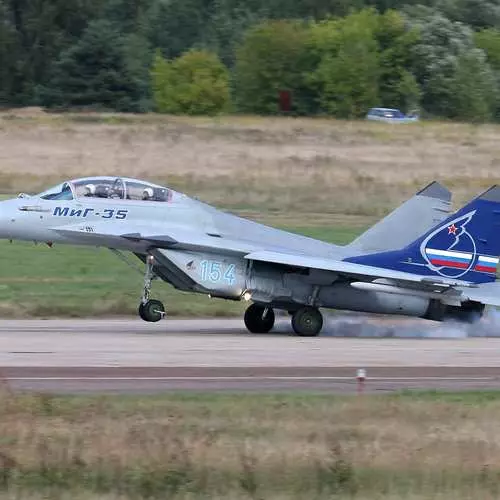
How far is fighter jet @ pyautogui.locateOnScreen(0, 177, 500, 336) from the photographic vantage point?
20.8 m

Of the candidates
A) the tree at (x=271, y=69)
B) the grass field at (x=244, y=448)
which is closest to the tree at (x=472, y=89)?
the tree at (x=271, y=69)

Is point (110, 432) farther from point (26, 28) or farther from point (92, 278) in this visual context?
point (26, 28)

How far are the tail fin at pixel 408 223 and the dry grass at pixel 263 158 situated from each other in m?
16.3

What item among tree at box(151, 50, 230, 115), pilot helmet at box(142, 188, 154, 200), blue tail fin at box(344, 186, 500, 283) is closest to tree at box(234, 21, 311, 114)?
tree at box(151, 50, 230, 115)

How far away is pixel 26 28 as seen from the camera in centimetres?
9525

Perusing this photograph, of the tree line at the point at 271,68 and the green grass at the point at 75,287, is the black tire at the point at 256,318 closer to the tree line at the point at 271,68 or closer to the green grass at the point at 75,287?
the green grass at the point at 75,287

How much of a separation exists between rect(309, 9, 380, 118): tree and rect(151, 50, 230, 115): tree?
6.68m

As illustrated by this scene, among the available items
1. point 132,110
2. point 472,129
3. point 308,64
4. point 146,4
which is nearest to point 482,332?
point 472,129

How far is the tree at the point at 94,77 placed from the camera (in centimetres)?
8406

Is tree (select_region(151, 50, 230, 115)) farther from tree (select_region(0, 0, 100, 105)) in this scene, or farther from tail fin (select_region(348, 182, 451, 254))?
tail fin (select_region(348, 182, 451, 254))

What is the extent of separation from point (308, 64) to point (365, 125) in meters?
22.9

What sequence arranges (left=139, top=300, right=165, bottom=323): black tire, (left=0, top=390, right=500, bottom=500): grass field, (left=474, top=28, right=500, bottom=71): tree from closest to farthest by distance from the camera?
1. (left=0, top=390, right=500, bottom=500): grass field
2. (left=139, top=300, right=165, bottom=323): black tire
3. (left=474, top=28, right=500, bottom=71): tree

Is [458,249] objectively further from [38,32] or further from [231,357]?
[38,32]

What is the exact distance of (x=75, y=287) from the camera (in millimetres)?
26500
